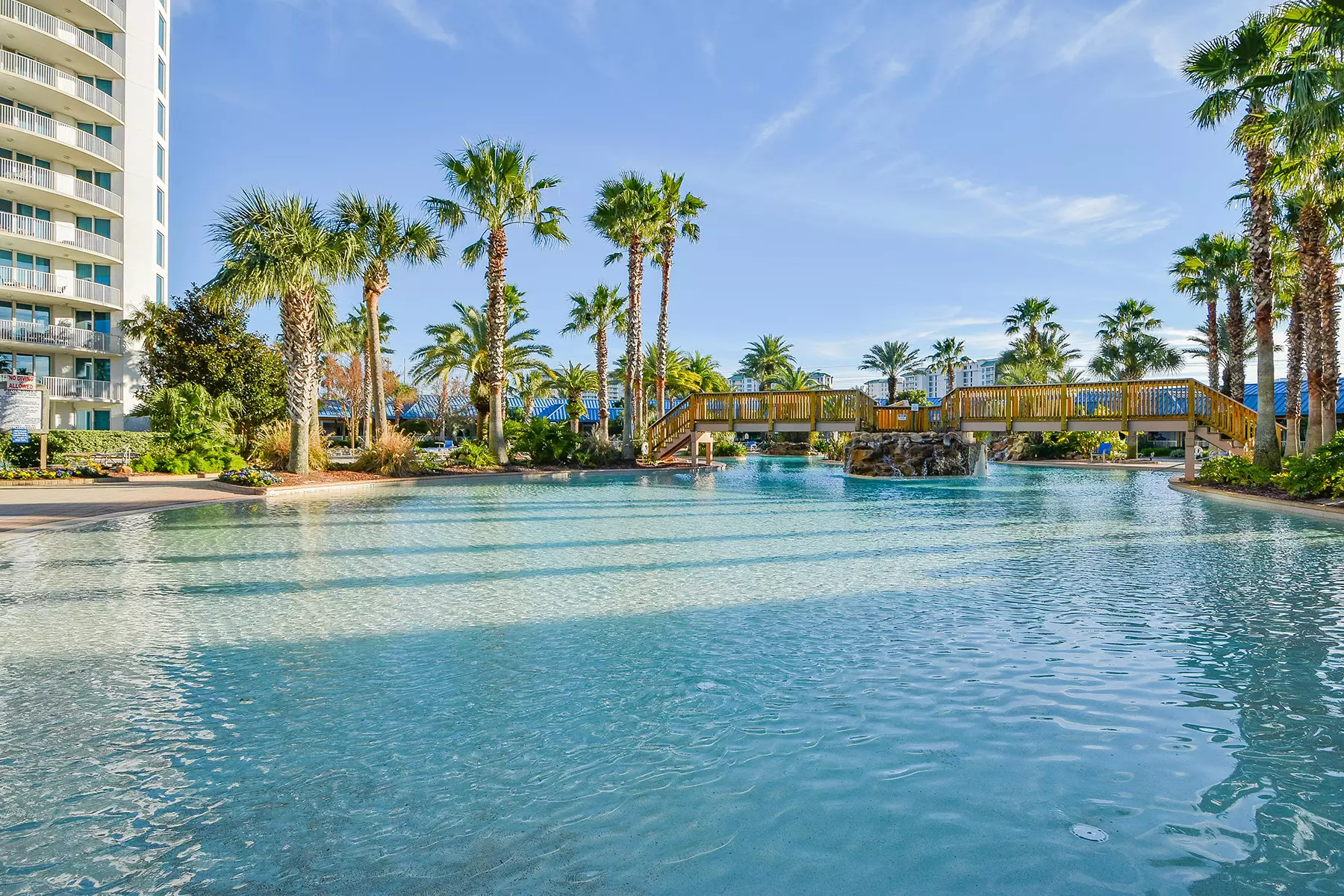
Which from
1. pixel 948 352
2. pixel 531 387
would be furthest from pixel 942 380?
pixel 531 387

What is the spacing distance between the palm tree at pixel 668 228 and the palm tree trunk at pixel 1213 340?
2424 centimetres

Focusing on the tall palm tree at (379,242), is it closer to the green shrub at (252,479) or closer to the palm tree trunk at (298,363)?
the palm tree trunk at (298,363)

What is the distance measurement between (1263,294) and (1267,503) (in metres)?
6.02

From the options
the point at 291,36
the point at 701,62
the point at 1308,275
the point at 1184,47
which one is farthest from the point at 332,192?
the point at 1308,275

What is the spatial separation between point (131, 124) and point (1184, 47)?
144 ft

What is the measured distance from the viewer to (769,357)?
6612cm

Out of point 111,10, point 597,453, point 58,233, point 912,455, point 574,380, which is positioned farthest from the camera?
point 574,380

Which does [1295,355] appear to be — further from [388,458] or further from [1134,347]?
[388,458]

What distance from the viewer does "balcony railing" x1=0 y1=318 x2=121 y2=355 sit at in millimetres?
32250

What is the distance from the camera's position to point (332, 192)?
30.0 metres

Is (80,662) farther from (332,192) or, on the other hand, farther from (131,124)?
(131,124)

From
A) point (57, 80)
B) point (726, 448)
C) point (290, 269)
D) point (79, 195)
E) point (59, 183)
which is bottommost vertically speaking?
point (726, 448)

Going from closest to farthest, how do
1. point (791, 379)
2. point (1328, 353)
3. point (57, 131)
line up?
point (1328, 353), point (57, 131), point (791, 379)

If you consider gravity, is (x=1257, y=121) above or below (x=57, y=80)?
below
